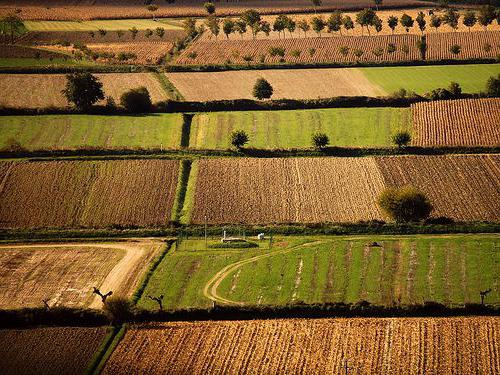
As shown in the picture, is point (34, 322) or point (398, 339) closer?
point (398, 339)

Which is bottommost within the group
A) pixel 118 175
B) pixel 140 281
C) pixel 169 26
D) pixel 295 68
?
pixel 140 281

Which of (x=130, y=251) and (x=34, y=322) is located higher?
(x=130, y=251)

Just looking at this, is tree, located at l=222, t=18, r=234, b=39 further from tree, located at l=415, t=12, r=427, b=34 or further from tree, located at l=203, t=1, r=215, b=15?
tree, located at l=415, t=12, r=427, b=34

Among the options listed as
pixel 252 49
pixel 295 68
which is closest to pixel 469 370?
pixel 295 68

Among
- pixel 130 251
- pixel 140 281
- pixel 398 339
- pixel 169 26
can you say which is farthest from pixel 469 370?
pixel 169 26

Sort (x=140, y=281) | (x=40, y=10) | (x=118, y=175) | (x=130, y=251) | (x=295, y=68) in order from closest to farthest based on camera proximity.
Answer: (x=140, y=281), (x=130, y=251), (x=118, y=175), (x=295, y=68), (x=40, y=10)

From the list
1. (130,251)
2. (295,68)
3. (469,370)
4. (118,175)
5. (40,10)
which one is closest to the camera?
(469,370)

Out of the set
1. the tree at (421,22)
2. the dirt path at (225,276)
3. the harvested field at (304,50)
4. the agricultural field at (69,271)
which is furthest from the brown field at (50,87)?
the dirt path at (225,276)

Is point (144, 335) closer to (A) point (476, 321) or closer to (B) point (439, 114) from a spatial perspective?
(A) point (476, 321)

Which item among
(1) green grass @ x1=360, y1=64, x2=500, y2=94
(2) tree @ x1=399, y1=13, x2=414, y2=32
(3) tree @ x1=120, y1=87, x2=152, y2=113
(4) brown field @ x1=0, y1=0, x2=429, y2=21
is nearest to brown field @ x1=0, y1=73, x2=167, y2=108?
(3) tree @ x1=120, y1=87, x2=152, y2=113
